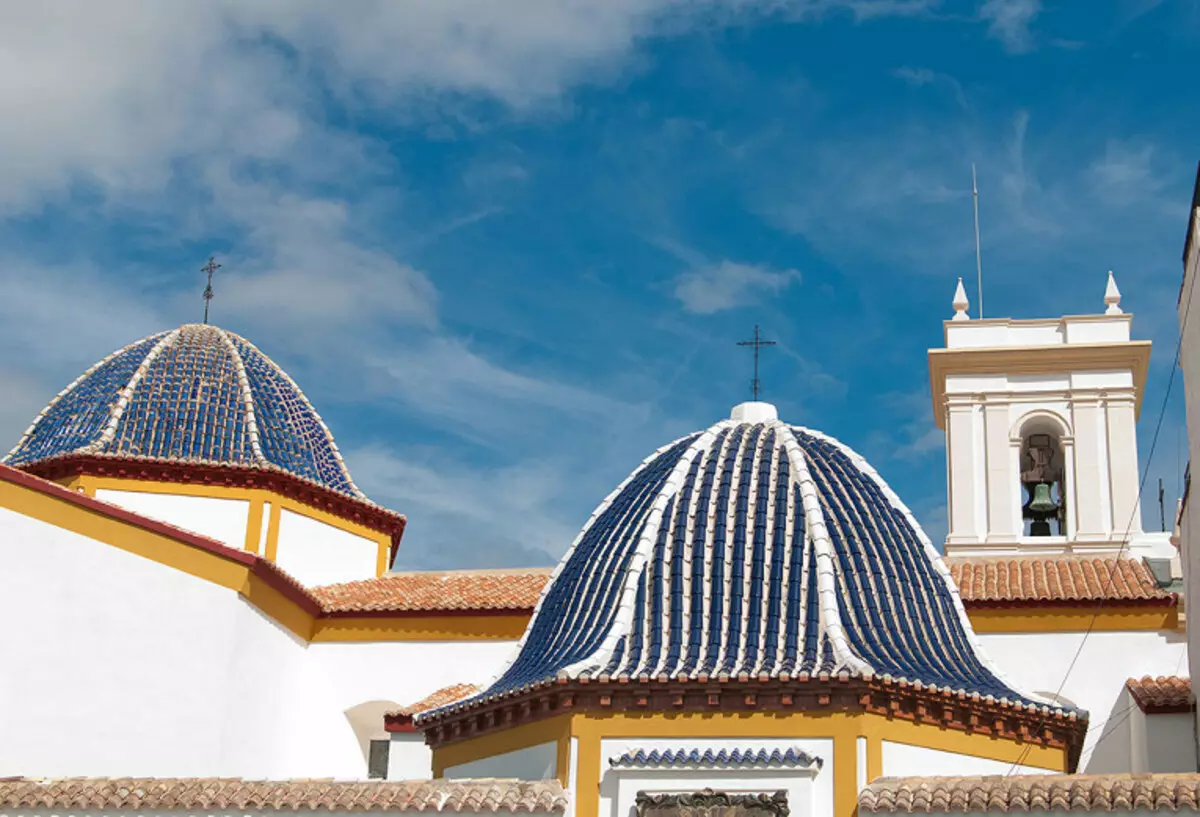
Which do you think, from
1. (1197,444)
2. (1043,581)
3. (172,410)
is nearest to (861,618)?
(1197,444)

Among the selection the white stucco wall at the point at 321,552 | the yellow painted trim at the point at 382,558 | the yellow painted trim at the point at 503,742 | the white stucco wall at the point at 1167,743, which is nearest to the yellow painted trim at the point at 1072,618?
the white stucco wall at the point at 1167,743

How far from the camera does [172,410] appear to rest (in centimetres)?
2694

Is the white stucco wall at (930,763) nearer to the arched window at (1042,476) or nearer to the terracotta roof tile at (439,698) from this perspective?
the terracotta roof tile at (439,698)

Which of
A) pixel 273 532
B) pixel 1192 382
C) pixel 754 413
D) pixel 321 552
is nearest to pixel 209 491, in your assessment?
pixel 273 532

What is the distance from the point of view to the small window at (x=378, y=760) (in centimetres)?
2558

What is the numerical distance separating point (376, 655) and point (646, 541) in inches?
317

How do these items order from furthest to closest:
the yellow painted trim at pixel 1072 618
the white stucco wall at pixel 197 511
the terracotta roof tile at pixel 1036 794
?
1. the white stucco wall at pixel 197 511
2. the yellow painted trim at pixel 1072 618
3. the terracotta roof tile at pixel 1036 794

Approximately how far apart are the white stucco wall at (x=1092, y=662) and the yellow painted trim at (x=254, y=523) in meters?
10.2

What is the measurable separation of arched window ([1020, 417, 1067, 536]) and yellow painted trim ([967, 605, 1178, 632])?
8.37 metres

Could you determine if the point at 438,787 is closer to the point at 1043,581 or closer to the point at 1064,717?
the point at 1064,717

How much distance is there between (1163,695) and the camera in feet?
72.1

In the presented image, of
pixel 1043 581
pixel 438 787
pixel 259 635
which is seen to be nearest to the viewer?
pixel 438 787

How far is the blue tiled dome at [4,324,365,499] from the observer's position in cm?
2641

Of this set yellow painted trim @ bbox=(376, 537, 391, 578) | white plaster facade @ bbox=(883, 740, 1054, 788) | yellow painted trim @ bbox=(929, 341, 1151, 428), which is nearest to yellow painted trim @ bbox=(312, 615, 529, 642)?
yellow painted trim @ bbox=(376, 537, 391, 578)
